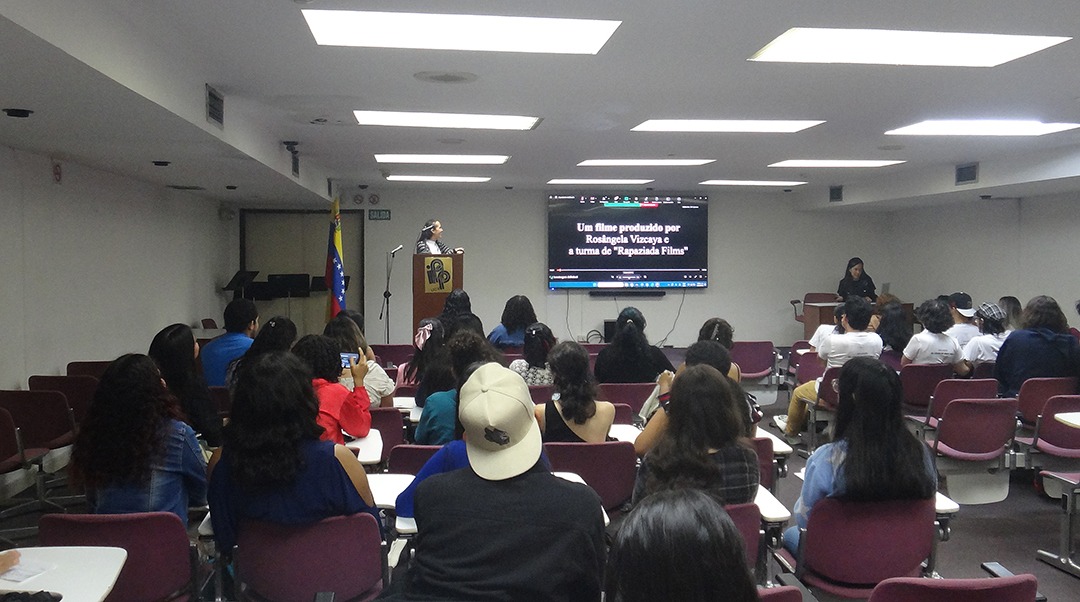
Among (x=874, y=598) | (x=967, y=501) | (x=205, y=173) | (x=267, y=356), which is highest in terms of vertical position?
(x=205, y=173)

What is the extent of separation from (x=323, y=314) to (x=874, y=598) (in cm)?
1034

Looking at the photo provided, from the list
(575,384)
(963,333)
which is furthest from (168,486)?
(963,333)

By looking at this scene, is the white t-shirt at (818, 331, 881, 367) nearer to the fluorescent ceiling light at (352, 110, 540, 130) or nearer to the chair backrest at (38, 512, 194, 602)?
the fluorescent ceiling light at (352, 110, 540, 130)

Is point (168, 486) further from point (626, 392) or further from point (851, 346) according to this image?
point (851, 346)

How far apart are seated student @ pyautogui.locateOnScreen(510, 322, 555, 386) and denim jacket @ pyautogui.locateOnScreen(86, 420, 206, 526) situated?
2.21m

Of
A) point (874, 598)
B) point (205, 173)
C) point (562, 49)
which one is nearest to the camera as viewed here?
point (874, 598)

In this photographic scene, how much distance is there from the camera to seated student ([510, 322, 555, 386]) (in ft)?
15.5

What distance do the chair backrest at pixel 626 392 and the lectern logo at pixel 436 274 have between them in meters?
2.94

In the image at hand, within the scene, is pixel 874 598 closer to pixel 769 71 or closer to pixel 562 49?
pixel 562 49

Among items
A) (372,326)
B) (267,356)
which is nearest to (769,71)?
(267,356)

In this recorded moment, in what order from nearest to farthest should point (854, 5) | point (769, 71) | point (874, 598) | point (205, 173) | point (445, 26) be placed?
1. point (874, 598)
2. point (854, 5)
3. point (445, 26)
4. point (769, 71)
5. point (205, 173)

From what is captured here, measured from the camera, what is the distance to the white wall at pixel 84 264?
5.60 metres

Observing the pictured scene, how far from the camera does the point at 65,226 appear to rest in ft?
20.7

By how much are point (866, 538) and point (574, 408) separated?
140cm
